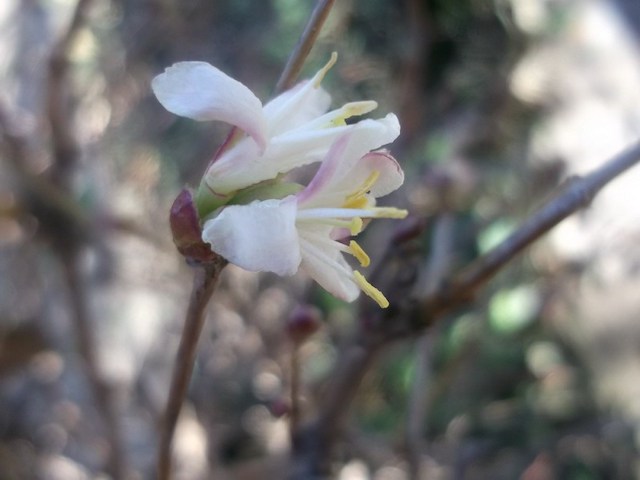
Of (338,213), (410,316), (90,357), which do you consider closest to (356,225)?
(338,213)

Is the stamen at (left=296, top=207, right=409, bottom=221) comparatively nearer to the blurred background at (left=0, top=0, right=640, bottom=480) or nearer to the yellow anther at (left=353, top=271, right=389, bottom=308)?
the yellow anther at (left=353, top=271, right=389, bottom=308)

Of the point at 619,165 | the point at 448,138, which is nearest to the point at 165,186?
the point at 448,138

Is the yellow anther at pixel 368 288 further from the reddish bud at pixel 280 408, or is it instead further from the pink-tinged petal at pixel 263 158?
the reddish bud at pixel 280 408

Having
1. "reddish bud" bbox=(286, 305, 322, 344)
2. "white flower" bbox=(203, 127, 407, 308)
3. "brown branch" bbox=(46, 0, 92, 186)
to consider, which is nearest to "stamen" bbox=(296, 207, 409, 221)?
"white flower" bbox=(203, 127, 407, 308)

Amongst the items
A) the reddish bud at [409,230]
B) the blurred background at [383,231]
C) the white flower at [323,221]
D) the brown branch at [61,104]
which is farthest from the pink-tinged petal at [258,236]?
the blurred background at [383,231]

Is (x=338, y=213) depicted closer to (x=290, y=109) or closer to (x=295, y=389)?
(x=290, y=109)
